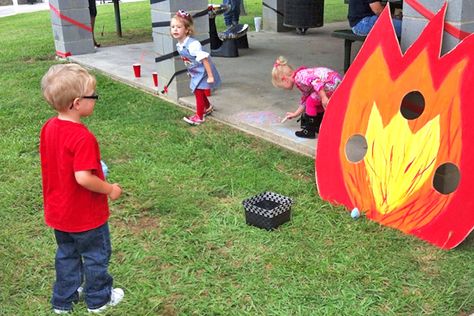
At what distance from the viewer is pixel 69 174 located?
262 cm

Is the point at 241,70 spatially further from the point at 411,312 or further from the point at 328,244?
the point at 411,312

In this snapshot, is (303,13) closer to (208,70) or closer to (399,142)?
(208,70)

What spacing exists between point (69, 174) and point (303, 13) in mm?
8660

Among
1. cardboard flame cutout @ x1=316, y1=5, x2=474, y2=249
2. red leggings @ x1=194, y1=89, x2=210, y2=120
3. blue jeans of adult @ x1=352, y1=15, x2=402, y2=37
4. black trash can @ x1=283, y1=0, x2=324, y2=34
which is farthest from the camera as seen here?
black trash can @ x1=283, y1=0, x2=324, y2=34

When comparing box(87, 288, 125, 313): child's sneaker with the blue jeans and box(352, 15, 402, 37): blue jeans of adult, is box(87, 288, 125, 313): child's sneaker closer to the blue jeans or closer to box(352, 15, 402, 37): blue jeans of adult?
the blue jeans

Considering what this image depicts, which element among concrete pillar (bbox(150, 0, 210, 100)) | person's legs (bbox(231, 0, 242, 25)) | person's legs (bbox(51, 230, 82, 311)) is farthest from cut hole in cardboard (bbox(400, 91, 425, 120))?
person's legs (bbox(231, 0, 242, 25))

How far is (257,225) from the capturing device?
3752 millimetres

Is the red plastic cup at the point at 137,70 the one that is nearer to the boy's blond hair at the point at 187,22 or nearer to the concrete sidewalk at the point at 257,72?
the concrete sidewalk at the point at 257,72

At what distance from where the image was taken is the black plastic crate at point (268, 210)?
3.67 m

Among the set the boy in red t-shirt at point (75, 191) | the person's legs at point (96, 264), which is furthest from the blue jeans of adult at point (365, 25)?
the person's legs at point (96, 264)

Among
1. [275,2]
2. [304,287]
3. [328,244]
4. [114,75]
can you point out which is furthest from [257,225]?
[275,2]

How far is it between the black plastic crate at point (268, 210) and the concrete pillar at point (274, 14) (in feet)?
28.1

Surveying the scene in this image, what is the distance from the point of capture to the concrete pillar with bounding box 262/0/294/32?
11859 millimetres

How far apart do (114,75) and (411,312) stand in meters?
6.58
